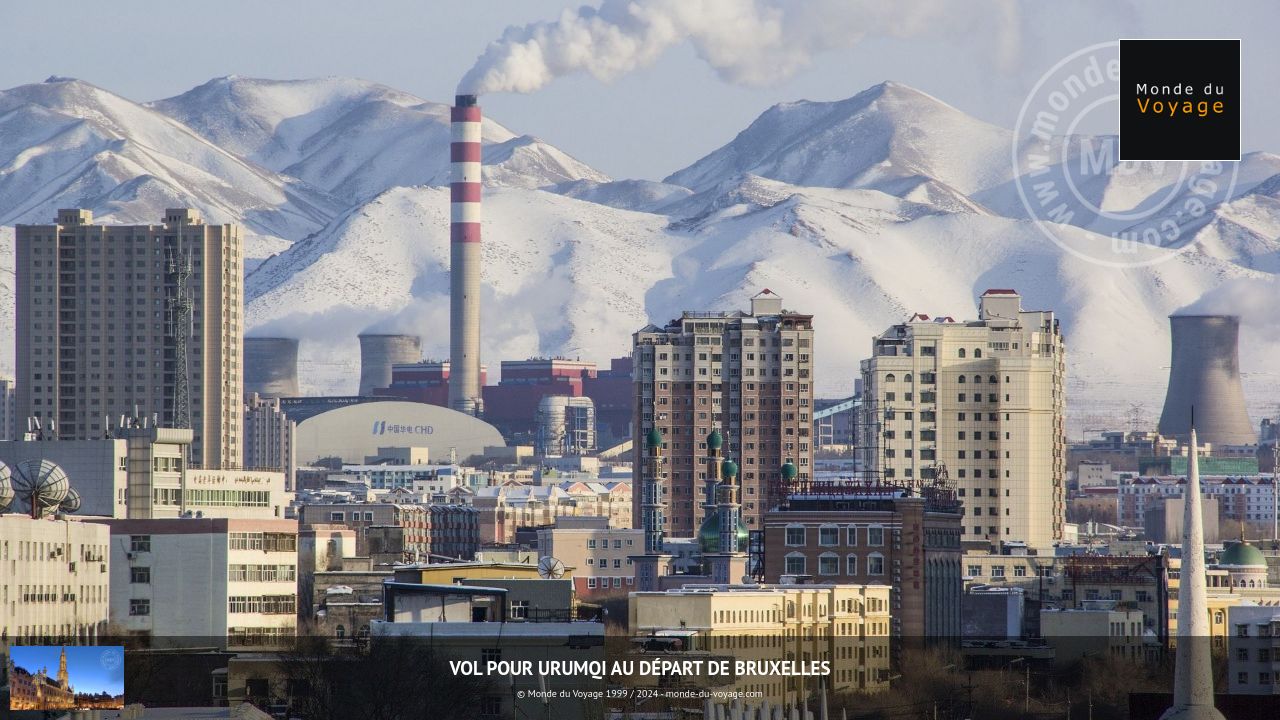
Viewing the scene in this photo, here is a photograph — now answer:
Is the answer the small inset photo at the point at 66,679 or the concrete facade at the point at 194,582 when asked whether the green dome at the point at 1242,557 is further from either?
the small inset photo at the point at 66,679

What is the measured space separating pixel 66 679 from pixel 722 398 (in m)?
136

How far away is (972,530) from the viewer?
520ft

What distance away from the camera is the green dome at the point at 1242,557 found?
130250 millimetres

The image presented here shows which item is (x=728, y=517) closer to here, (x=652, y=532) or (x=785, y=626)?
(x=652, y=532)

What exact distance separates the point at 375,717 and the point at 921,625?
177ft

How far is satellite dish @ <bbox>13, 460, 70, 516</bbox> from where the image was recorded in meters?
70.4

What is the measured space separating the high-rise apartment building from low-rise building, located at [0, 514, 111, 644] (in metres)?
99.0

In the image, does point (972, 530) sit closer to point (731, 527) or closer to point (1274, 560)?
point (1274, 560)

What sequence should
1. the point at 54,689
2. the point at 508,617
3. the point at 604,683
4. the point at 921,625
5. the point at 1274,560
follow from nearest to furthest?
the point at 54,689 < the point at 604,683 < the point at 508,617 < the point at 921,625 < the point at 1274,560

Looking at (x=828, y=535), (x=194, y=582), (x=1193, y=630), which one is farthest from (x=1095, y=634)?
(x=1193, y=630)

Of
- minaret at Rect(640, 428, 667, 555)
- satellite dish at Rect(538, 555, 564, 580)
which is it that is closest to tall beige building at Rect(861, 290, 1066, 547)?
minaret at Rect(640, 428, 667, 555)

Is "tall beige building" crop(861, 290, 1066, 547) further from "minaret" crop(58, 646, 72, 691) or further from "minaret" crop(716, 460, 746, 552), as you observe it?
"minaret" crop(58, 646, 72, 691)

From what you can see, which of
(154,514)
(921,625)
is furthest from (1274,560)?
(154,514)

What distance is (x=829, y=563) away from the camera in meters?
104
